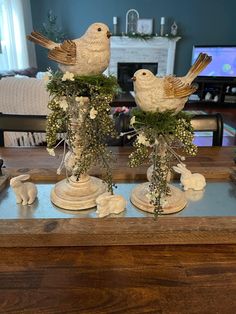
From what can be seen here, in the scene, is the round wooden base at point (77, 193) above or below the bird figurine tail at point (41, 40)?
below

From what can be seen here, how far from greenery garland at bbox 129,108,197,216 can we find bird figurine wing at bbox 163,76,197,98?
5 cm

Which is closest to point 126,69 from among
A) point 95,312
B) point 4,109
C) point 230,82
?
point 230,82

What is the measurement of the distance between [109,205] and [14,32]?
547 cm

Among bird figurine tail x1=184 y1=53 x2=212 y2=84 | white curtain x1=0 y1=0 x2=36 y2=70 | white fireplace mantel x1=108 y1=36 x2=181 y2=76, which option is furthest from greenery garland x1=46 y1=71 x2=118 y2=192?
white fireplace mantel x1=108 y1=36 x2=181 y2=76

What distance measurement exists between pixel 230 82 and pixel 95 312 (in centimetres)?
587

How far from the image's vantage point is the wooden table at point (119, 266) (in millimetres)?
560

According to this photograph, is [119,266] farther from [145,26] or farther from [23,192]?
[145,26]

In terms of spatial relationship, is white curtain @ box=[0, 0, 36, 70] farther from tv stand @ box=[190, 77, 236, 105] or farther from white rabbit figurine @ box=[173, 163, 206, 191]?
white rabbit figurine @ box=[173, 163, 206, 191]

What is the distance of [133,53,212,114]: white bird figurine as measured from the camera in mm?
750

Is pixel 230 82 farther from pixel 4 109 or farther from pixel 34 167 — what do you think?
pixel 34 167

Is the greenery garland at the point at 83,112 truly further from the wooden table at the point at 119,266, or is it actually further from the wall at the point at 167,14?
the wall at the point at 167,14

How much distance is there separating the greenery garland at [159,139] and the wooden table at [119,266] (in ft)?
0.36

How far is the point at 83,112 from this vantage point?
0.79 meters

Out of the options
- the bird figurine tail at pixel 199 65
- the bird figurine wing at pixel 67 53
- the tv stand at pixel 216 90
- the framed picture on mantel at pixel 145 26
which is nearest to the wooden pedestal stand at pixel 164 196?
the bird figurine tail at pixel 199 65
